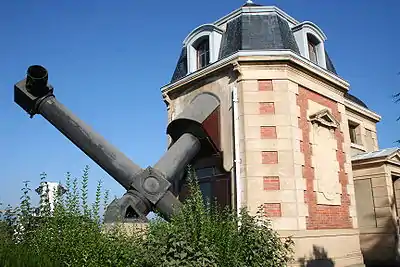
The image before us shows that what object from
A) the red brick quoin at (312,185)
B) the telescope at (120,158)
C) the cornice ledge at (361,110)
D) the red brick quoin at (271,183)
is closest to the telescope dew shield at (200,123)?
the telescope at (120,158)

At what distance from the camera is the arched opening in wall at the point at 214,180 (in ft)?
31.7

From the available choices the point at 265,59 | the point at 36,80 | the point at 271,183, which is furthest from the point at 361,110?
the point at 36,80

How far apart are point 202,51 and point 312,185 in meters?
5.11

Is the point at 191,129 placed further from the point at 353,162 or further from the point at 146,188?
the point at 353,162

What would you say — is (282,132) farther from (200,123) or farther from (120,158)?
(120,158)

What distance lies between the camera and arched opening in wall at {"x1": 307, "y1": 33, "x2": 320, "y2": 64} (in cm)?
1147

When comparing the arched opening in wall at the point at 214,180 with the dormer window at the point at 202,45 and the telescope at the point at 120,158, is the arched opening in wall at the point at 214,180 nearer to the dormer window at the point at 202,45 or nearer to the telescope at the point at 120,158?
the telescope at the point at 120,158

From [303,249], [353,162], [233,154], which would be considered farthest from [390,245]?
[233,154]

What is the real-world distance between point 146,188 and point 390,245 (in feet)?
27.1

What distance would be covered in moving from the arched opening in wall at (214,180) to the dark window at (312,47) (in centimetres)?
440

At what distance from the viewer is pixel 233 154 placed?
31.3ft

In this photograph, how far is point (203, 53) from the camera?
11484 millimetres

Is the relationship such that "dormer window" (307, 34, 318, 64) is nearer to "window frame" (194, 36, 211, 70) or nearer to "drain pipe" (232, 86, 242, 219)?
"window frame" (194, 36, 211, 70)

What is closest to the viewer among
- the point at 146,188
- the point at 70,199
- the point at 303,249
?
the point at 70,199
